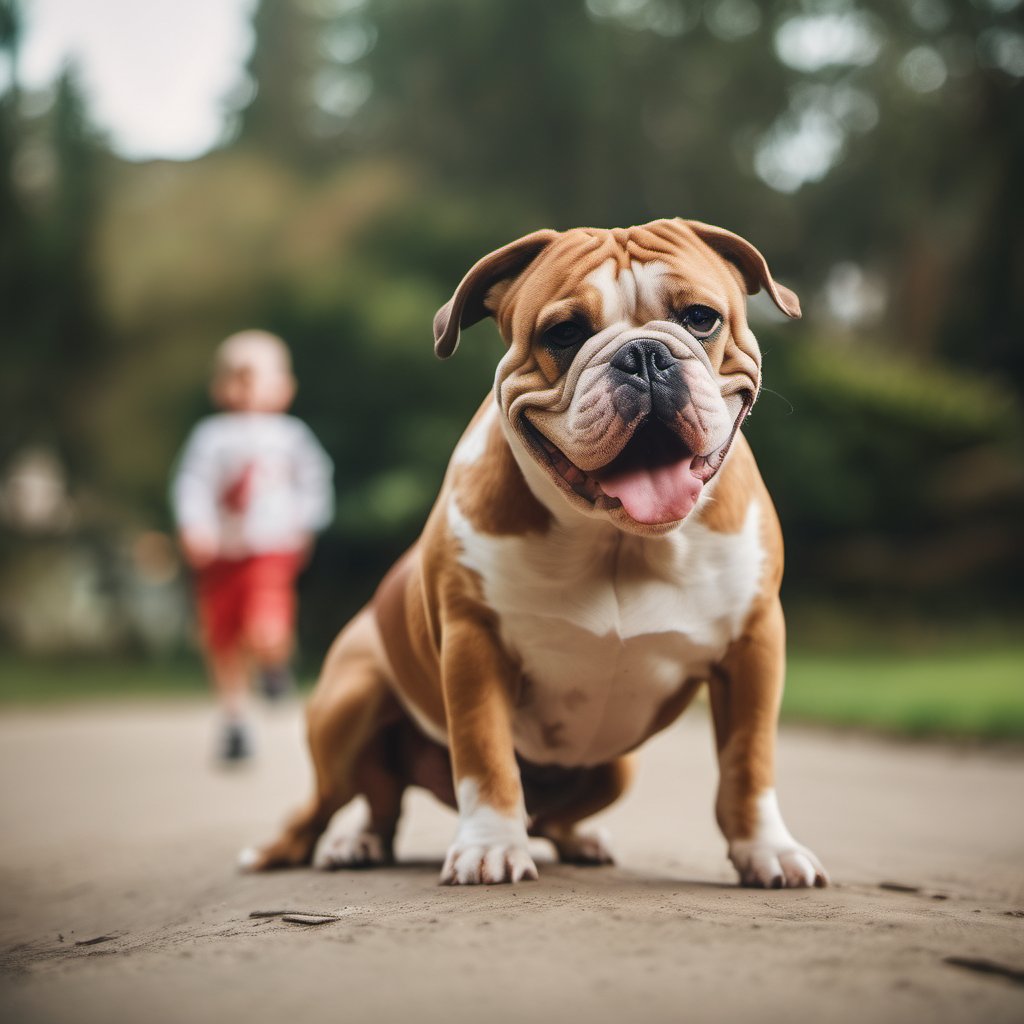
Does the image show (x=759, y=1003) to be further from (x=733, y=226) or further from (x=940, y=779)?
(x=733, y=226)

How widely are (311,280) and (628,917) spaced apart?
38.9 ft

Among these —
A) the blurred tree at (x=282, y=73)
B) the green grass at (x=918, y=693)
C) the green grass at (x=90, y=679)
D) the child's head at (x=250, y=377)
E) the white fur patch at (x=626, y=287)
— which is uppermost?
the blurred tree at (x=282, y=73)

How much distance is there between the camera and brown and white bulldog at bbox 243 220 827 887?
7.58 feet

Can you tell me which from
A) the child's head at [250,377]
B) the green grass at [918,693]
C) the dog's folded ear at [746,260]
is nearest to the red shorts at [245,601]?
the child's head at [250,377]

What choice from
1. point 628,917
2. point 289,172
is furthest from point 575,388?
point 289,172

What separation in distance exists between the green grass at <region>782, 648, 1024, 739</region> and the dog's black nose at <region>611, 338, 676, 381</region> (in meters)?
4.79

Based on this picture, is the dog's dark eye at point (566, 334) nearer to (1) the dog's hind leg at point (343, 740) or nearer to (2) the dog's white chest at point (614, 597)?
(2) the dog's white chest at point (614, 597)

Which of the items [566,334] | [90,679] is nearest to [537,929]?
[566,334]

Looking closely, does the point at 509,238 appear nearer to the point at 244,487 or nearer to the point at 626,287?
the point at 244,487

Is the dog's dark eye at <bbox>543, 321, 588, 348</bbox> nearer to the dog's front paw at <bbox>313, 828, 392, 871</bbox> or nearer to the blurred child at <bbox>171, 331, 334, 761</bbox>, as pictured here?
the dog's front paw at <bbox>313, 828, 392, 871</bbox>

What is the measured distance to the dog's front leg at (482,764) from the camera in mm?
2379

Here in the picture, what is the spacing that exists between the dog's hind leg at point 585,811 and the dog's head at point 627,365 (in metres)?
0.95

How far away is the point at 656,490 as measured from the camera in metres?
2.31

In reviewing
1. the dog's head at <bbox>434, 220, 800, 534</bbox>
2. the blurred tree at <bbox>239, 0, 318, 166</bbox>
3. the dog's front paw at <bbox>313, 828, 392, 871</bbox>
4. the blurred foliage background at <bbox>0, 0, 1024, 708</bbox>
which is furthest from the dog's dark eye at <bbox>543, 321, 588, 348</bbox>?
the blurred tree at <bbox>239, 0, 318, 166</bbox>
